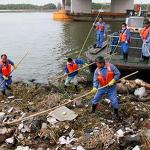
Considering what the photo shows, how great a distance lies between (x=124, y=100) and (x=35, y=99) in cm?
296

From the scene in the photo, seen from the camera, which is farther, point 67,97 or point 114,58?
point 114,58

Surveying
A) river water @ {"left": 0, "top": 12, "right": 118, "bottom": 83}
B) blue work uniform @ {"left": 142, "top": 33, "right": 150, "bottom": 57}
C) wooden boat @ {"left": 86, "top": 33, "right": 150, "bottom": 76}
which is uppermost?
blue work uniform @ {"left": 142, "top": 33, "right": 150, "bottom": 57}

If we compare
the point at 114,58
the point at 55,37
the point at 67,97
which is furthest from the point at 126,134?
the point at 55,37

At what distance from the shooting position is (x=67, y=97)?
1200cm

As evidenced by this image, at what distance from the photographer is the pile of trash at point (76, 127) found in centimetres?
884

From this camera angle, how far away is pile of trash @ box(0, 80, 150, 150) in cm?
884

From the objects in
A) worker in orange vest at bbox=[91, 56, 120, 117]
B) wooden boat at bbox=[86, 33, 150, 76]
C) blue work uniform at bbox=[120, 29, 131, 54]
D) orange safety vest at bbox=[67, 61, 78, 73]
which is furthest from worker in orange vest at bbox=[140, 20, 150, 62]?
worker in orange vest at bbox=[91, 56, 120, 117]

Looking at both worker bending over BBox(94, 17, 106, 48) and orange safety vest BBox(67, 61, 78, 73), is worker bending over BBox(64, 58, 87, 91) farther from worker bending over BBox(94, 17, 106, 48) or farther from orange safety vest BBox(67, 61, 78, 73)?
worker bending over BBox(94, 17, 106, 48)

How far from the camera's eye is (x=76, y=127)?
9.64 meters

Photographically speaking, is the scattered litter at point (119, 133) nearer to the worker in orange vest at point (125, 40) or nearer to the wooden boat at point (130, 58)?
the wooden boat at point (130, 58)

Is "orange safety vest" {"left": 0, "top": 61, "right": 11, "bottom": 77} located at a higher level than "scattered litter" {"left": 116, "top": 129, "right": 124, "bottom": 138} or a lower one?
higher

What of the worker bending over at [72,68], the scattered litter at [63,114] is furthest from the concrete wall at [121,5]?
the scattered litter at [63,114]

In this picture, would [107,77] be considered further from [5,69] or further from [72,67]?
[5,69]

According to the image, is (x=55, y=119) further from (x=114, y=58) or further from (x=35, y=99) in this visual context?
(x=114, y=58)
